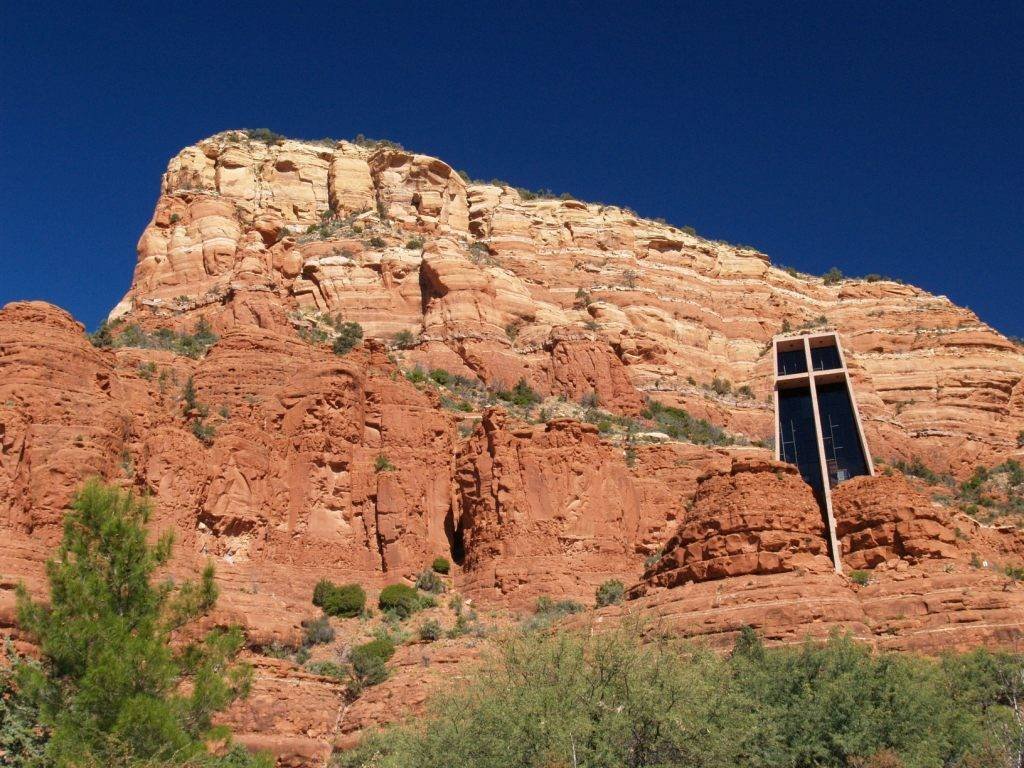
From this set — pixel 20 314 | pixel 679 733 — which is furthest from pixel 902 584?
pixel 20 314

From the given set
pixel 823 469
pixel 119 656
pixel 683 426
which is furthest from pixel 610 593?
pixel 683 426

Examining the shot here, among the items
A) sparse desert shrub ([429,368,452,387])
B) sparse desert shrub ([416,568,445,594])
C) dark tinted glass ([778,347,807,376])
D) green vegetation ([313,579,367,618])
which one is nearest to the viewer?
green vegetation ([313,579,367,618])

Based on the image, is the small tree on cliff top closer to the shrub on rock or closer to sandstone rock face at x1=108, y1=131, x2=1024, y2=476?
the shrub on rock

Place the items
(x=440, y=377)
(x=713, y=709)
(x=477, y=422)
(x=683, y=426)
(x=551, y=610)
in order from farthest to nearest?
(x=683, y=426) → (x=440, y=377) → (x=477, y=422) → (x=551, y=610) → (x=713, y=709)

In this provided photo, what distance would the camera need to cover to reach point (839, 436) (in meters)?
53.7

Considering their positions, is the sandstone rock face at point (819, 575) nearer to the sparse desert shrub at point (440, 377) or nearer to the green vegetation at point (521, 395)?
the green vegetation at point (521, 395)

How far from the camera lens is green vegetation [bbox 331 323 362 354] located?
60250mm

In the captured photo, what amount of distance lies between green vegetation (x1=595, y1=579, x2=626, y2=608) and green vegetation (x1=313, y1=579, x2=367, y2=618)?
27.2 ft

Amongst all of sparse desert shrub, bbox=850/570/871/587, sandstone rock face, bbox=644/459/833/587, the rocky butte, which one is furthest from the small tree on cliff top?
sparse desert shrub, bbox=850/570/871/587

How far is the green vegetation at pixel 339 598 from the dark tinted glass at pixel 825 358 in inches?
1028

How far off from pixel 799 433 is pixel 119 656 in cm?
3736

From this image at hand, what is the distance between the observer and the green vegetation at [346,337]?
6025 cm

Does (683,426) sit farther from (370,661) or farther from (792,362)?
(370,661)

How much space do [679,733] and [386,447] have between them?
26839mm
